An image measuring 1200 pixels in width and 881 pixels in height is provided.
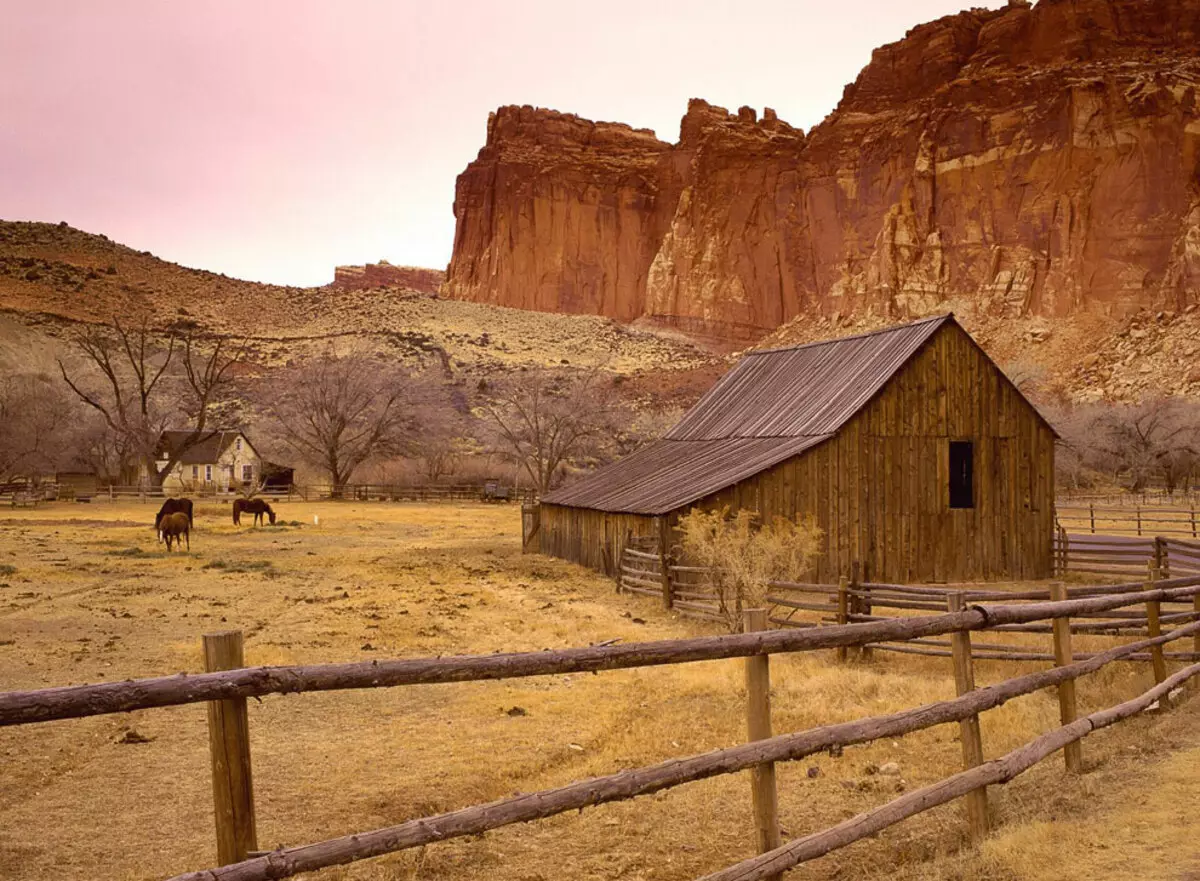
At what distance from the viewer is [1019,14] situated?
4680 inches

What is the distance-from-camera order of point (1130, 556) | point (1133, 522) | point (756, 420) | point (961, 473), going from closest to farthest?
point (961, 473), point (1130, 556), point (756, 420), point (1133, 522)

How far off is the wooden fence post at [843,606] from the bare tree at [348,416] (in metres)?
47.7

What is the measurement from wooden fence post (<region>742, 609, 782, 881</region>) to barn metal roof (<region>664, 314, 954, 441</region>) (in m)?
17.0

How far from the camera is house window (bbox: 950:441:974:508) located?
23.2 meters

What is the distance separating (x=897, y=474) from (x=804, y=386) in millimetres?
4466

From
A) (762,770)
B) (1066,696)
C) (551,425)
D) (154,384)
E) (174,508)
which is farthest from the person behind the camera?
(154,384)

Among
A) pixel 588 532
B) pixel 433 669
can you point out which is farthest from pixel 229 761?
pixel 588 532

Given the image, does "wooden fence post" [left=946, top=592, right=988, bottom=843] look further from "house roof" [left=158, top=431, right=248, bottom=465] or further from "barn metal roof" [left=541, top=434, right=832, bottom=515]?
"house roof" [left=158, top=431, right=248, bottom=465]

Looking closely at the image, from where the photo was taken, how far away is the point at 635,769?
5465 millimetres

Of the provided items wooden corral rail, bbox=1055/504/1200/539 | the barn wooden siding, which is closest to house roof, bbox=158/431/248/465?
the barn wooden siding

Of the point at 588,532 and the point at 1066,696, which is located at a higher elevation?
the point at 1066,696

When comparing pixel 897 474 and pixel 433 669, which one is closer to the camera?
pixel 433 669

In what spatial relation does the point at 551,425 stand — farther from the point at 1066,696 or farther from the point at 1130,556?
the point at 1066,696

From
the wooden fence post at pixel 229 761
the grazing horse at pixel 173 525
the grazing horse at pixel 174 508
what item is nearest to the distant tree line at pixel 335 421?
the grazing horse at pixel 174 508
